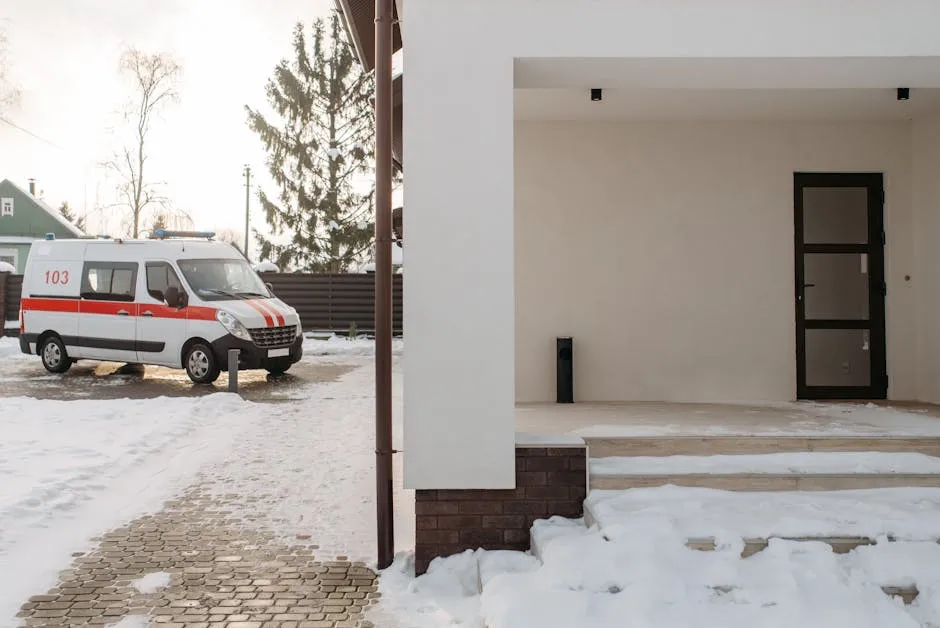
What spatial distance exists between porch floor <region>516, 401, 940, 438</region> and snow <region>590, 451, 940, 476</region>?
0.16 meters

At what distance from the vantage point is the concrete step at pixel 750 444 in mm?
4242

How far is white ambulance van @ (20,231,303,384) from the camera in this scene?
11281 millimetres

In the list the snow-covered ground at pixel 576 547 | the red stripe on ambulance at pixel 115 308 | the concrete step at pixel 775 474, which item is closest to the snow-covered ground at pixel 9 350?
the red stripe on ambulance at pixel 115 308

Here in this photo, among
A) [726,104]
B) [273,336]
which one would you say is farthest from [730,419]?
[273,336]

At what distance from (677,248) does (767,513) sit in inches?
137

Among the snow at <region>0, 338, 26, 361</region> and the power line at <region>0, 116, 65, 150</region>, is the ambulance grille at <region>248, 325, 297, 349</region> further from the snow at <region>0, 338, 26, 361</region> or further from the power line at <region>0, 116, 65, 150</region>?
the power line at <region>0, 116, 65, 150</region>

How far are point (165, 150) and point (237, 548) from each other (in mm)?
24763

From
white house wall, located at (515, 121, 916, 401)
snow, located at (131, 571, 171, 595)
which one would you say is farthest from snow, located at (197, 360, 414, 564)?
white house wall, located at (515, 121, 916, 401)

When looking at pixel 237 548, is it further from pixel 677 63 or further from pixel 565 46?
pixel 677 63

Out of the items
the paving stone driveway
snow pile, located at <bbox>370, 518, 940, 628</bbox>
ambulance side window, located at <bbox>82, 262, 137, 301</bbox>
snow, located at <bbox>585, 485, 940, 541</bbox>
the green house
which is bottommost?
the paving stone driveway

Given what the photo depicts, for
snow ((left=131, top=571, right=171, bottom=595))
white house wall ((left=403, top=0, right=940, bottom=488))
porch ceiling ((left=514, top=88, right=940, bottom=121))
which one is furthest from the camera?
porch ceiling ((left=514, top=88, right=940, bottom=121))

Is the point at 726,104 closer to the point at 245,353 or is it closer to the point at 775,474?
the point at 775,474

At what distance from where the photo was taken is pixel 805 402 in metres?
6.45

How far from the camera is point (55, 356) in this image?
12750 mm
